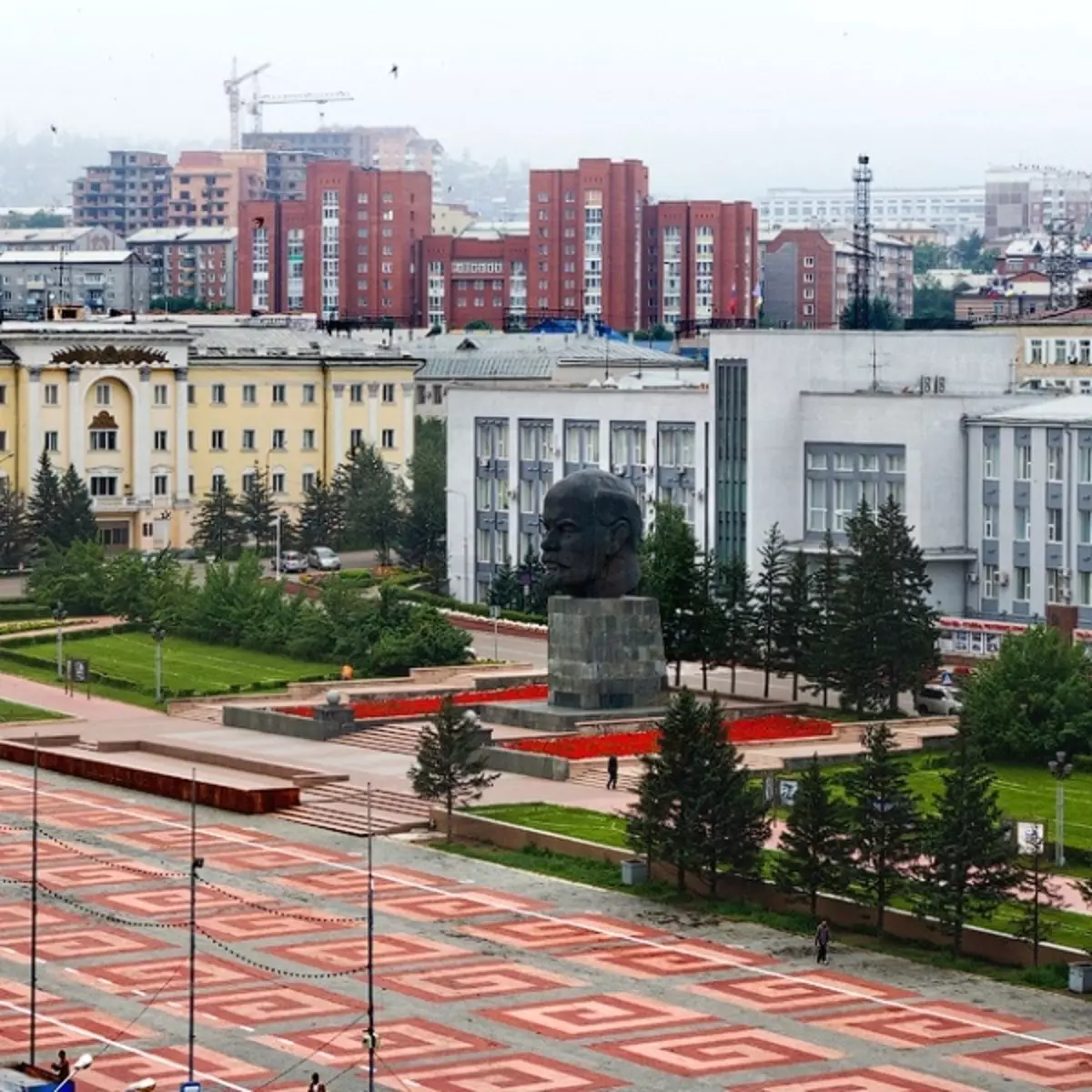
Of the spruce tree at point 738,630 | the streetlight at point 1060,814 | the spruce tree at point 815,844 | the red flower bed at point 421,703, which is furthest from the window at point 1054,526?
the spruce tree at point 815,844

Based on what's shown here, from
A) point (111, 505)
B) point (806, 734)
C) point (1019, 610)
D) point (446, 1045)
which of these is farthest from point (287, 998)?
point (111, 505)

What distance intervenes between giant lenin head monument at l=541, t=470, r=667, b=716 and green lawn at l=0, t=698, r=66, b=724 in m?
13.1

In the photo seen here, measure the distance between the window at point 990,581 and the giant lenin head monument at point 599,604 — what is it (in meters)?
17.5

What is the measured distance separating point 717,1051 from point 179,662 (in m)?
46.0

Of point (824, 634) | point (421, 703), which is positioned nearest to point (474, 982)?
point (824, 634)

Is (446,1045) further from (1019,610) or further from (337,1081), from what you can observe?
(1019,610)

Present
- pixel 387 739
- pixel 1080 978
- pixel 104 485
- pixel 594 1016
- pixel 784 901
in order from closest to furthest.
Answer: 1. pixel 594 1016
2. pixel 1080 978
3. pixel 784 901
4. pixel 387 739
5. pixel 104 485

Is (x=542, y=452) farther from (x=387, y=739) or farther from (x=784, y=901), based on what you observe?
(x=784, y=901)

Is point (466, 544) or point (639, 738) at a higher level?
point (466, 544)

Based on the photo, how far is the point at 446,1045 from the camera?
4444cm

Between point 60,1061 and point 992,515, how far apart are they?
5183 centimetres

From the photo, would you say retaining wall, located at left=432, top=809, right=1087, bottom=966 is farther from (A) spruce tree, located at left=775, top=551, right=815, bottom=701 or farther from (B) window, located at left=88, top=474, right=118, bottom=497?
(B) window, located at left=88, top=474, right=118, bottom=497

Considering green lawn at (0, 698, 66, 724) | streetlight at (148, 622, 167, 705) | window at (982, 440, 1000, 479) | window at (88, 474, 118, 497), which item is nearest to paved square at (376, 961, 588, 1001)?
green lawn at (0, 698, 66, 724)

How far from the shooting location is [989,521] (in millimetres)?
88438
